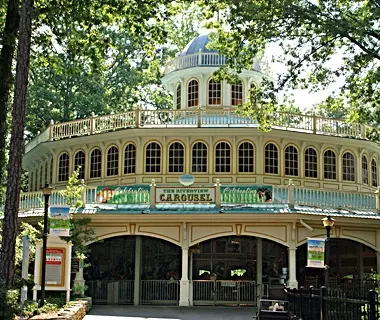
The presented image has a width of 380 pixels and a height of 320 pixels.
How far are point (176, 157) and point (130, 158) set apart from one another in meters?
2.03

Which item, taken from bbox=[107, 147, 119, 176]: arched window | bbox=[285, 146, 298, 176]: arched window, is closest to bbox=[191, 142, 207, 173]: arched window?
bbox=[107, 147, 119, 176]: arched window

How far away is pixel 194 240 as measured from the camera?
26172 millimetres

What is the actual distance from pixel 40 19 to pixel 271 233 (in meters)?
11.5

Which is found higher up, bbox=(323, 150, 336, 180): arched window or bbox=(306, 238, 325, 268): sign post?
bbox=(323, 150, 336, 180): arched window

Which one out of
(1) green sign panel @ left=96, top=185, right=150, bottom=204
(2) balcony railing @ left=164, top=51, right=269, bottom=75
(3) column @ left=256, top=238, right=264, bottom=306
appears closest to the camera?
(1) green sign panel @ left=96, top=185, right=150, bottom=204

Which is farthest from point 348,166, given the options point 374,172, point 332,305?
point 332,305

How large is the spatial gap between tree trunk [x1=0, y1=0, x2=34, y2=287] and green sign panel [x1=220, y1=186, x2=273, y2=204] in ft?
37.8

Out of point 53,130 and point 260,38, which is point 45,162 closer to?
point 53,130

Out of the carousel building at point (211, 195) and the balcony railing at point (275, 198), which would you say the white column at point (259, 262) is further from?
the balcony railing at point (275, 198)

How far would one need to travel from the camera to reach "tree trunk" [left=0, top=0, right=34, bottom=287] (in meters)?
15.8

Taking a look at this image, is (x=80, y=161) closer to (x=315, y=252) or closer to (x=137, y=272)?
(x=137, y=272)

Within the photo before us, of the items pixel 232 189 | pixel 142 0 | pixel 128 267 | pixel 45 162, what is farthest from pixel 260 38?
pixel 45 162

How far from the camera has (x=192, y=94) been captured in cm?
3328

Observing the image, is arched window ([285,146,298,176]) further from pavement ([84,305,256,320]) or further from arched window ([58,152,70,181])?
arched window ([58,152,70,181])
